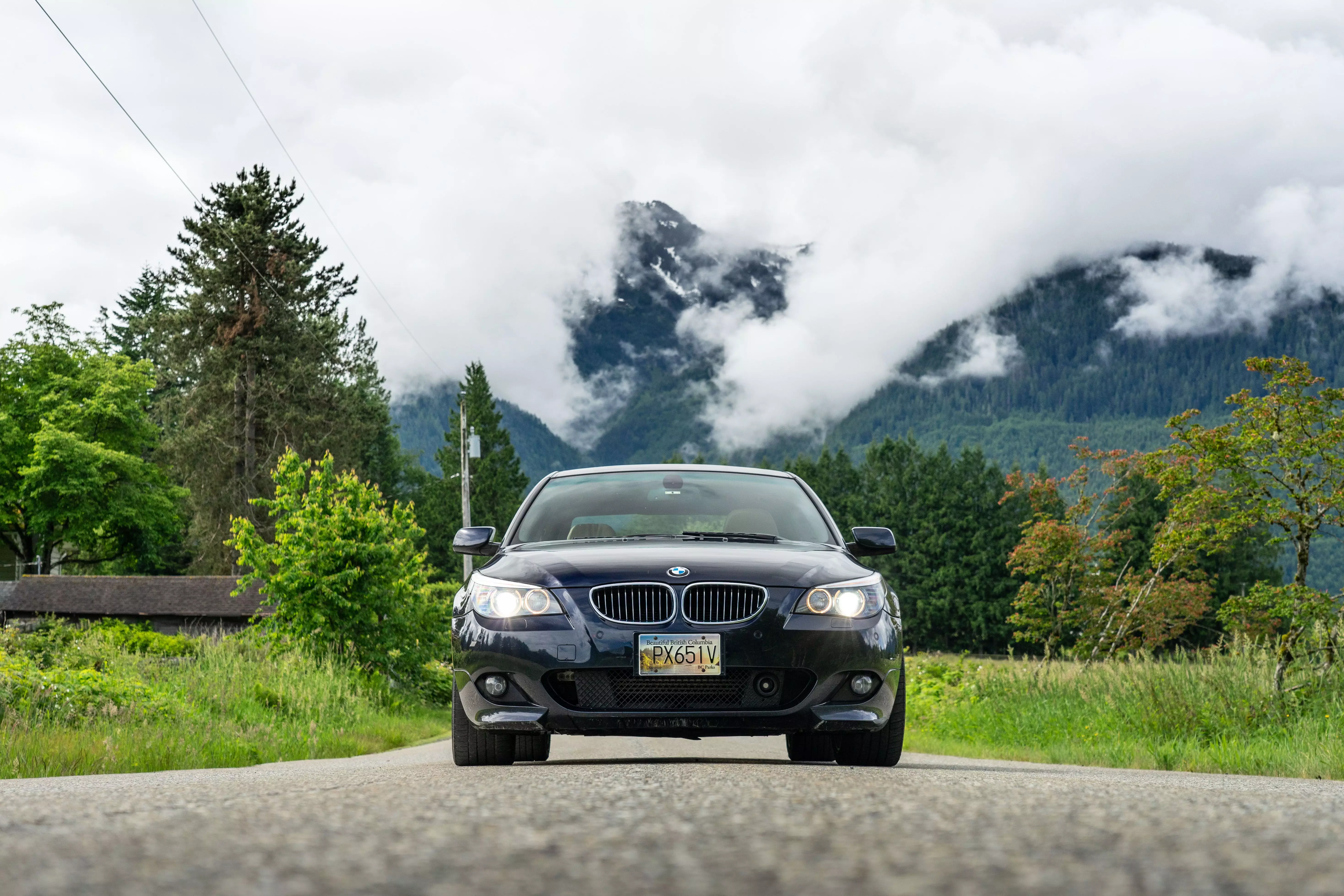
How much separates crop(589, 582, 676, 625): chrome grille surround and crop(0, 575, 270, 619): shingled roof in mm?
49769

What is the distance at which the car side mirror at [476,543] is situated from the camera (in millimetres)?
7145

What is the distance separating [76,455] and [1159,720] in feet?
193

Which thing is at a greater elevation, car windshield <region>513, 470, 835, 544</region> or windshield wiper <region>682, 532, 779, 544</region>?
car windshield <region>513, 470, 835, 544</region>

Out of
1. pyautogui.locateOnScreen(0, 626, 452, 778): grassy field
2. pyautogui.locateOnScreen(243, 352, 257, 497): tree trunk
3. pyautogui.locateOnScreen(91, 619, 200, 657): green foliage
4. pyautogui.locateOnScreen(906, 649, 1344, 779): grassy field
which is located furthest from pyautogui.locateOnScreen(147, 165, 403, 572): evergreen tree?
pyautogui.locateOnScreen(906, 649, 1344, 779): grassy field

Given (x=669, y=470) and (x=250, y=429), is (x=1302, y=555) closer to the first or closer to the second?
(x=669, y=470)

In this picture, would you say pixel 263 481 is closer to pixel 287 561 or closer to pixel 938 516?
pixel 287 561

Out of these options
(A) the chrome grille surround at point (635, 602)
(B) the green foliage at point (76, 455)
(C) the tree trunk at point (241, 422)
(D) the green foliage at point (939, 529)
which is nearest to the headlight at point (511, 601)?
(A) the chrome grille surround at point (635, 602)

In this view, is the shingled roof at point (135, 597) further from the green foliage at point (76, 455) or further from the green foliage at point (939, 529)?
the green foliage at point (939, 529)

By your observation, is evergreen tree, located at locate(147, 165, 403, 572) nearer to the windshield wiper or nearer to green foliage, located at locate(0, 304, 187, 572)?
green foliage, located at locate(0, 304, 187, 572)

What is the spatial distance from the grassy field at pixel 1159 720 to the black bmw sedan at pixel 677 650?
3.75 meters

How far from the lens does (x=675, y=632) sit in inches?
225

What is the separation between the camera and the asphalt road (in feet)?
6.02

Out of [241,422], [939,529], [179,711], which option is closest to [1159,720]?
[179,711]

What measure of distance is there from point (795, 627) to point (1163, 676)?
675 cm
